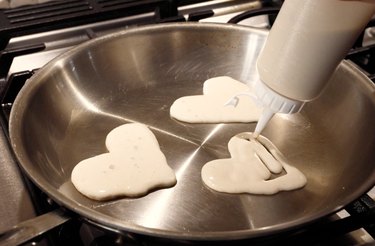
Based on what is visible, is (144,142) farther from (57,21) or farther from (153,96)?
(57,21)

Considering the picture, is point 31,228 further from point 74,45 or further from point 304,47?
point 74,45

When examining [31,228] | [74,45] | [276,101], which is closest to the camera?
[31,228]

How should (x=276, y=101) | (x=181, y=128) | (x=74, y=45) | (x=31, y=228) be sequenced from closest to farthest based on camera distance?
(x=31, y=228) < (x=276, y=101) < (x=181, y=128) < (x=74, y=45)

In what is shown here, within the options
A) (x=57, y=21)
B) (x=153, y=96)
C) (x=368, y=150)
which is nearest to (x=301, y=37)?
Result: (x=368, y=150)

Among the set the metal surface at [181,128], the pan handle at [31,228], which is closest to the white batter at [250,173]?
the metal surface at [181,128]

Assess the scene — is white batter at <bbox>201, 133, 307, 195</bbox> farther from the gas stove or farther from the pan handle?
the pan handle

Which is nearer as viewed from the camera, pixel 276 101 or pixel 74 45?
pixel 276 101

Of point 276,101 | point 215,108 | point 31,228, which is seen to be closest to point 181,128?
point 215,108
